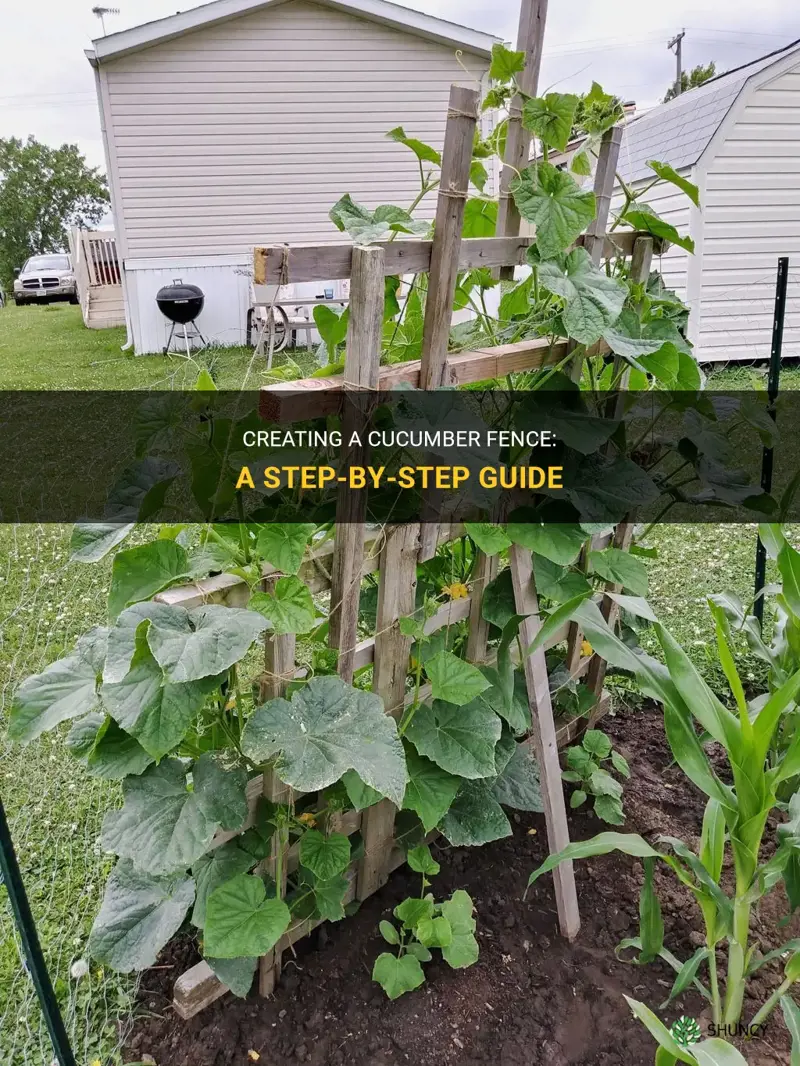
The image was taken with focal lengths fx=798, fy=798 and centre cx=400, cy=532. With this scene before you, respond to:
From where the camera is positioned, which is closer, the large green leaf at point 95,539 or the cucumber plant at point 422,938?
the large green leaf at point 95,539

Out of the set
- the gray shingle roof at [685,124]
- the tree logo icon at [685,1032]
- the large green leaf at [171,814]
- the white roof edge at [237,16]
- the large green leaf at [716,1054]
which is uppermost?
the white roof edge at [237,16]

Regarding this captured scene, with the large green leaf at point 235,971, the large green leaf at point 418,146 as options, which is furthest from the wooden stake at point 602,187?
the large green leaf at point 235,971

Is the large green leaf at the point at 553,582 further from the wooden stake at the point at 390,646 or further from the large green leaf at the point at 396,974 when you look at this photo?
the large green leaf at the point at 396,974

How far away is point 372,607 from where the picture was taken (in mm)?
1915

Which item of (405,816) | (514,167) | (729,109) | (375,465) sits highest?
(729,109)

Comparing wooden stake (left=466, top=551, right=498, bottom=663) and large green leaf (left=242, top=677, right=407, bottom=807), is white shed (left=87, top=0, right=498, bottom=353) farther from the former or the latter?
large green leaf (left=242, top=677, right=407, bottom=807)

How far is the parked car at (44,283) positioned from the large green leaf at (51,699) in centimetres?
1938

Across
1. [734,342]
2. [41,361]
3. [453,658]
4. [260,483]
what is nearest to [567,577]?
[453,658]

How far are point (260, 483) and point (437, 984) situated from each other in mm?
1113

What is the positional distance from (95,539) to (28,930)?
60cm

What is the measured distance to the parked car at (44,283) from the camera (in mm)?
18594

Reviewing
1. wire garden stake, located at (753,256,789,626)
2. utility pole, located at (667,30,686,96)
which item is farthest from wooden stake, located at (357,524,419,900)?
utility pole, located at (667,30,686,96)

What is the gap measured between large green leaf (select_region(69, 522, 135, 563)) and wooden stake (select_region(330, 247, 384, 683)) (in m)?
0.37

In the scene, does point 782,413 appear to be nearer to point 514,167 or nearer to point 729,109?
point 729,109
